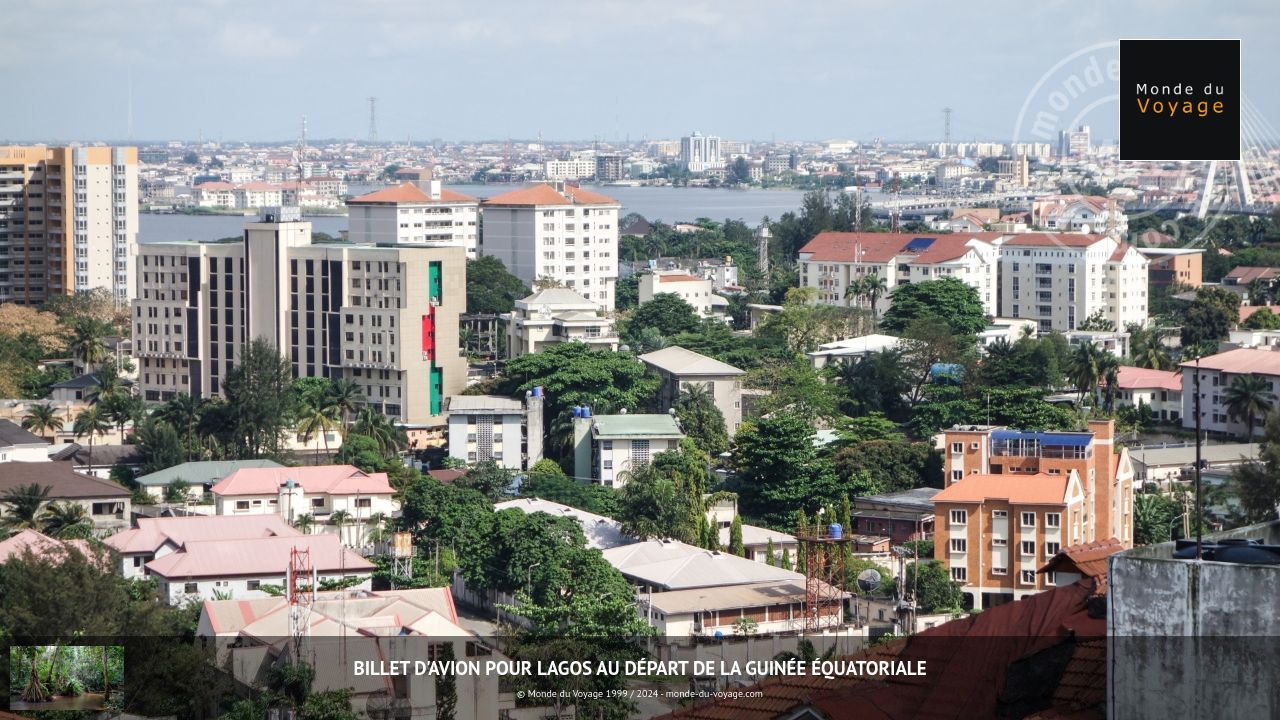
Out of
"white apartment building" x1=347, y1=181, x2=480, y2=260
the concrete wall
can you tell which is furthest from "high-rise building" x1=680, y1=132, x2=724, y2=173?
the concrete wall

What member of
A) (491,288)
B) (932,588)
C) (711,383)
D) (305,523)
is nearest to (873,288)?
(491,288)

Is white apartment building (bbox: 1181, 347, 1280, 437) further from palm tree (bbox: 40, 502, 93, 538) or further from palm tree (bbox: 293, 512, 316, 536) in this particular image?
palm tree (bbox: 40, 502, 93, 538)


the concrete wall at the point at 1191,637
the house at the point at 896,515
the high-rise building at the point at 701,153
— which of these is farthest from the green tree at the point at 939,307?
the high-rise building at the point at 701,153

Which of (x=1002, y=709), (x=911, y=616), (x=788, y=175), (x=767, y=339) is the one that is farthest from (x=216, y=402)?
(x=788, y=175)

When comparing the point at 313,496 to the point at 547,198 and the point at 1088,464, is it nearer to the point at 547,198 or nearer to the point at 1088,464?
the point at 1088,464

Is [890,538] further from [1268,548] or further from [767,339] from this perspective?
[1268,548]
